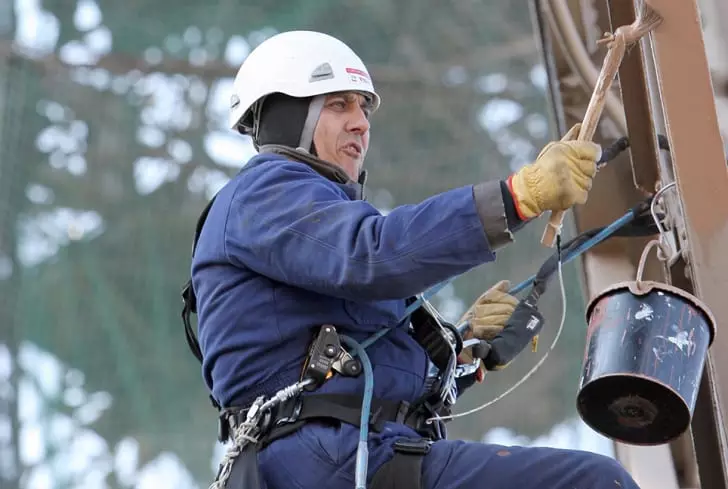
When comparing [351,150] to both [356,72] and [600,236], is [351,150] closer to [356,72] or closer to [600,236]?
[356,72]

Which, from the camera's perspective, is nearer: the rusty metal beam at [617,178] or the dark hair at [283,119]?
the dark hair at [283,119]

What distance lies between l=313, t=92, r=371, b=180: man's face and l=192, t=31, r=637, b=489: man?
0.26 feet

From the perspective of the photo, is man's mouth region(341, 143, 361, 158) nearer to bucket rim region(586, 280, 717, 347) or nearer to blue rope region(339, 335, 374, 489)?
blue rope region(339, 335, 374, 489)

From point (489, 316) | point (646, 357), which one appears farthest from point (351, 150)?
point (646, 357)

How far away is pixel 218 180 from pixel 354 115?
369cm

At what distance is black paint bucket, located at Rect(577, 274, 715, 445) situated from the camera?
2920mm

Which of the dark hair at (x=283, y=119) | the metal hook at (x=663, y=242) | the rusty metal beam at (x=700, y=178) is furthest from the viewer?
the dark hair at (x=283, y=119)

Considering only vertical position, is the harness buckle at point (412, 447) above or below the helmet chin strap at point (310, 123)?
below

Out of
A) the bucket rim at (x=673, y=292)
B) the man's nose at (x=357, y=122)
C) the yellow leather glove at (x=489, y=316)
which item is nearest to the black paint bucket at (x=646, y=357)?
the bucket rim at (x=673, y=292)

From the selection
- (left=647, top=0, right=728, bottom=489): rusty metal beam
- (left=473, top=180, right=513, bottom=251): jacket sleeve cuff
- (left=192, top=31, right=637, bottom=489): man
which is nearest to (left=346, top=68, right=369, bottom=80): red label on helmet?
(left=192, top=31, right=637, bottom=489): man

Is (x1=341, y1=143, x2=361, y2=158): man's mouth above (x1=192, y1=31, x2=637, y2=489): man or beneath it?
above

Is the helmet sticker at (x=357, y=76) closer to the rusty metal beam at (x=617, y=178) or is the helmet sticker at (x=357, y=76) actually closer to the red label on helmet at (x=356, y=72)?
the red label on helmet at (x=356, y=72)

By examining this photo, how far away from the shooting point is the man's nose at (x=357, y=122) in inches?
142

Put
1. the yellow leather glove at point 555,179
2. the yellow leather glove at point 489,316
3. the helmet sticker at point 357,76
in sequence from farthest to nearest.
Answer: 1. the yellow leather glove at point 489,316
2. the helmet sticker at point 357,76
3. the yellow leather glove at point 555,179
